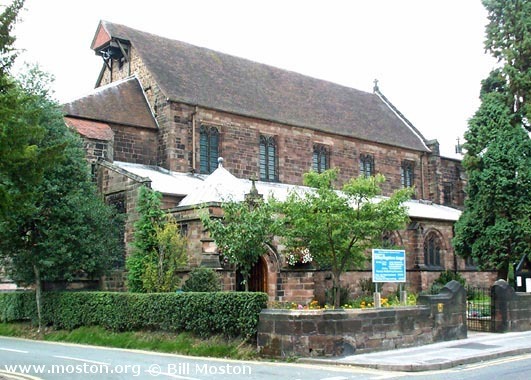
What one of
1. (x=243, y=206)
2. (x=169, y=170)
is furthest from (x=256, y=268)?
(x=169, y=170)

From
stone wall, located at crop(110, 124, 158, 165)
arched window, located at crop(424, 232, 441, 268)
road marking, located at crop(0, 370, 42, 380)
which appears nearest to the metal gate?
arched window, located at crop(424, 232, 441, 268)

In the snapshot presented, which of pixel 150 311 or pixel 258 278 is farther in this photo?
pixel 258 278

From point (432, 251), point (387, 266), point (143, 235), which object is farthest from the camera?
point (432, 251)

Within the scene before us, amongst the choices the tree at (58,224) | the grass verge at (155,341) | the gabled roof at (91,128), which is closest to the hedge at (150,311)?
the grass verge at (155,341)

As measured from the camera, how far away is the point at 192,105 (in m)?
33.2

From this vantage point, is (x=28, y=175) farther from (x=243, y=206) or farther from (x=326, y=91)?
(x=326, y=91)

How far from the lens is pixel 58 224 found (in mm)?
25672

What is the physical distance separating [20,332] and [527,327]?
19511 millimetres

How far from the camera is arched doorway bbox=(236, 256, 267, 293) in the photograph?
25.6 m

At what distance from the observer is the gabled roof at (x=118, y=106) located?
3177cm

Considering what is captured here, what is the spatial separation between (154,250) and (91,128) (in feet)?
29.1

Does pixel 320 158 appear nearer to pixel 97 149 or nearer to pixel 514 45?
pixel 514 45

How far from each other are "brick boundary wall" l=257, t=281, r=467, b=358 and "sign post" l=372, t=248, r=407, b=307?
1.17m

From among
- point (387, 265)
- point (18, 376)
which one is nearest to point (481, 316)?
point (387, 265)
